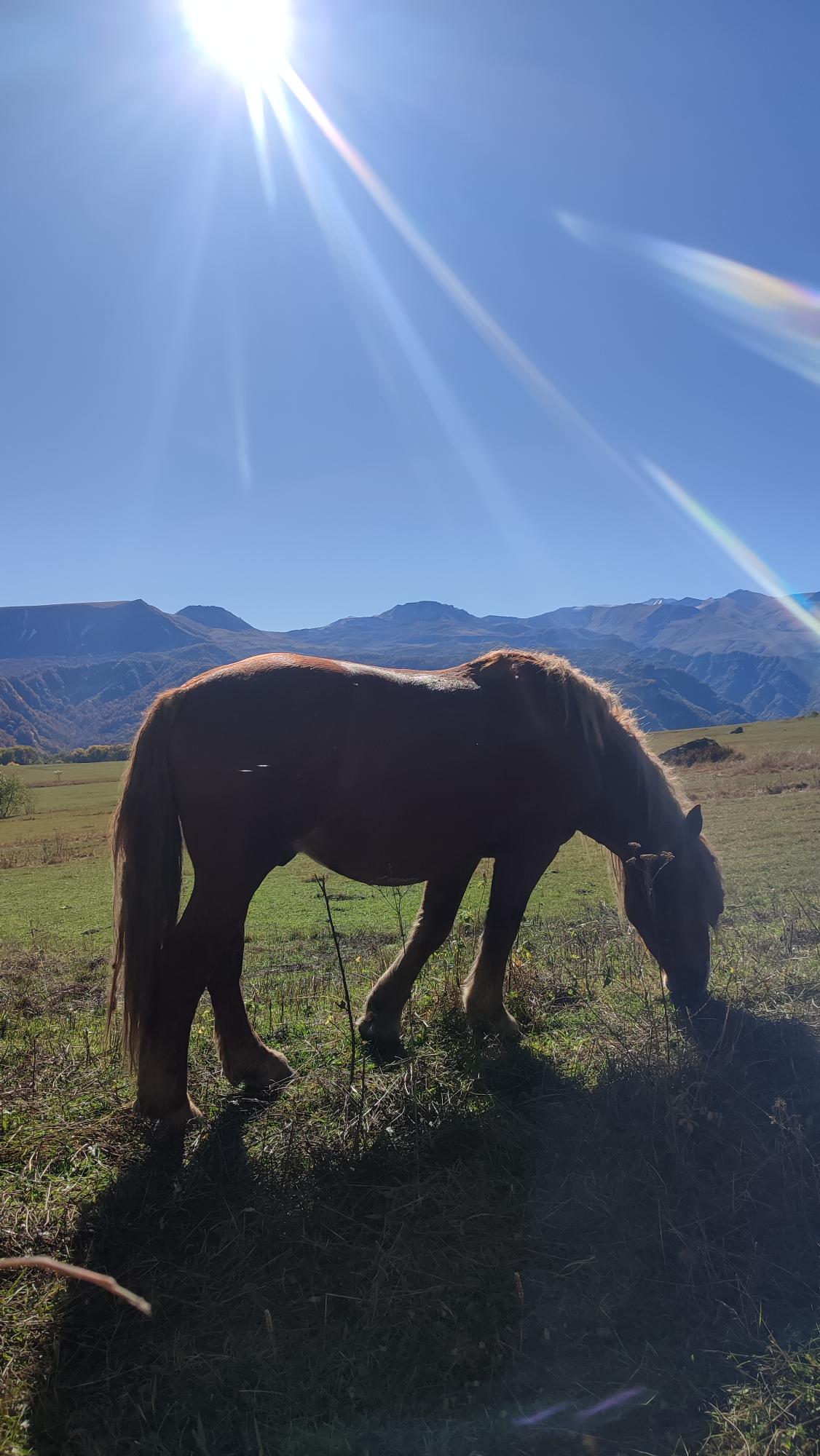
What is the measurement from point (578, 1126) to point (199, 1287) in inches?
73.6

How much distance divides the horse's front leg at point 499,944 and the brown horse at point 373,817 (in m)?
0.01

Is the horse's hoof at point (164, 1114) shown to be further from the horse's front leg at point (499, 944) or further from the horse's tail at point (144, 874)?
the horse's front leg at point (499, 944)

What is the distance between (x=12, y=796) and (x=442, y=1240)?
157 feet

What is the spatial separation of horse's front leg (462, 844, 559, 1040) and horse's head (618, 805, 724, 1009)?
2.86 feet

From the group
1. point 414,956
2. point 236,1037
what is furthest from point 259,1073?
point 414,956

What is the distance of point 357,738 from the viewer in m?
3.90

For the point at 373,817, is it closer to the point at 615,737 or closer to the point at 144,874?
the point at 144,874

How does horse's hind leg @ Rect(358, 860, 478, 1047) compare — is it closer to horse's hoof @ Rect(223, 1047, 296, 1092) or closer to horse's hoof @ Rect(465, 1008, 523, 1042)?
horse's hoof @ Rect(465, 1008, 523, 1042)

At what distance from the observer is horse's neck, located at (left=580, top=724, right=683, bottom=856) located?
203 inches

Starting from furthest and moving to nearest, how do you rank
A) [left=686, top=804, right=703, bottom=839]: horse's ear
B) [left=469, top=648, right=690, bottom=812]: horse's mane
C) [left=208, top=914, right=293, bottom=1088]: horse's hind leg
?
[left=686, top=804, right=703, bottom=839]: horse's ear < [left=469, top=648, right=690, bottom=812]: horse's mane < [left=208, top=914, right=293, bottom=1088]: horse's hind leg

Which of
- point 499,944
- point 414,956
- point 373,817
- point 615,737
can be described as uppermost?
point 615,737

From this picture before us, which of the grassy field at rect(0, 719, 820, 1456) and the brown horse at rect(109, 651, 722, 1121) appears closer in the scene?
the grassy field at rect(0, 719, 820, 1456)

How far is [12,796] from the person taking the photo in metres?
43.2

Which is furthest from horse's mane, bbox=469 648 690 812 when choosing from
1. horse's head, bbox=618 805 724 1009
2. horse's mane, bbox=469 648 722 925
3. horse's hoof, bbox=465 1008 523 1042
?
horse's hoof, bbox=465 1008 523 1042
